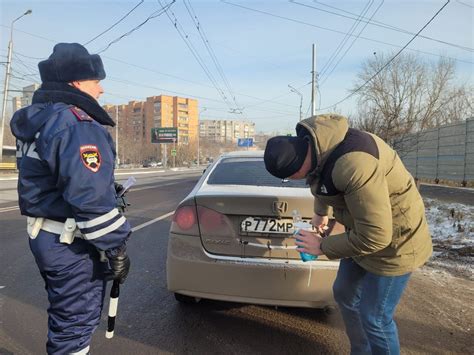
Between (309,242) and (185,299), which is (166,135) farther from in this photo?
(309,242)

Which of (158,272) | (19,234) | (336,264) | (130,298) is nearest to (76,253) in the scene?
(336,264)

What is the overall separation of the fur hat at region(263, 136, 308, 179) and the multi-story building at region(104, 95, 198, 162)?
92.5 metres

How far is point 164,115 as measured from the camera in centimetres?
9862

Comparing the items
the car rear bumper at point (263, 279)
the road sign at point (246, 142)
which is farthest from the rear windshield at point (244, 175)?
the road sign at point (246, 142)

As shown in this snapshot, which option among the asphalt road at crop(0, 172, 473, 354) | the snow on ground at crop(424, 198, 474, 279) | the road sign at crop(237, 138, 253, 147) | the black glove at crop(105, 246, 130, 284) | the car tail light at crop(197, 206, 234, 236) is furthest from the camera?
the road sign at crop(237, 138, 253, 147)

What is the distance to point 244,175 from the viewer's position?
4066mm

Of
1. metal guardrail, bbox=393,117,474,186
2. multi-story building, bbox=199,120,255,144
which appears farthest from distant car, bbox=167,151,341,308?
multi-story building, bbox=199,120,255,144

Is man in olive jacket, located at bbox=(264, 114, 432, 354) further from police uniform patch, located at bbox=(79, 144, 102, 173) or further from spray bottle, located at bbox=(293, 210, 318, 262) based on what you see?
police uniform patch, located at bbox=(79, 144, 102, 173)

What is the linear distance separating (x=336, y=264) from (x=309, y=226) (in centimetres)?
61

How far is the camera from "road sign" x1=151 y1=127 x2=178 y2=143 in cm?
8199

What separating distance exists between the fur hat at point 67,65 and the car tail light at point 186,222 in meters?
1.44

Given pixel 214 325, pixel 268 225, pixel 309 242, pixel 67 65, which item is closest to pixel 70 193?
pixel 67 65

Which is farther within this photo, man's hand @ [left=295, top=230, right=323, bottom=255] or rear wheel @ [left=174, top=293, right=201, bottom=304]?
rear wheel @ [left=174, top=293, right=201, bottom=304]

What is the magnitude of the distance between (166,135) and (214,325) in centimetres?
8074
